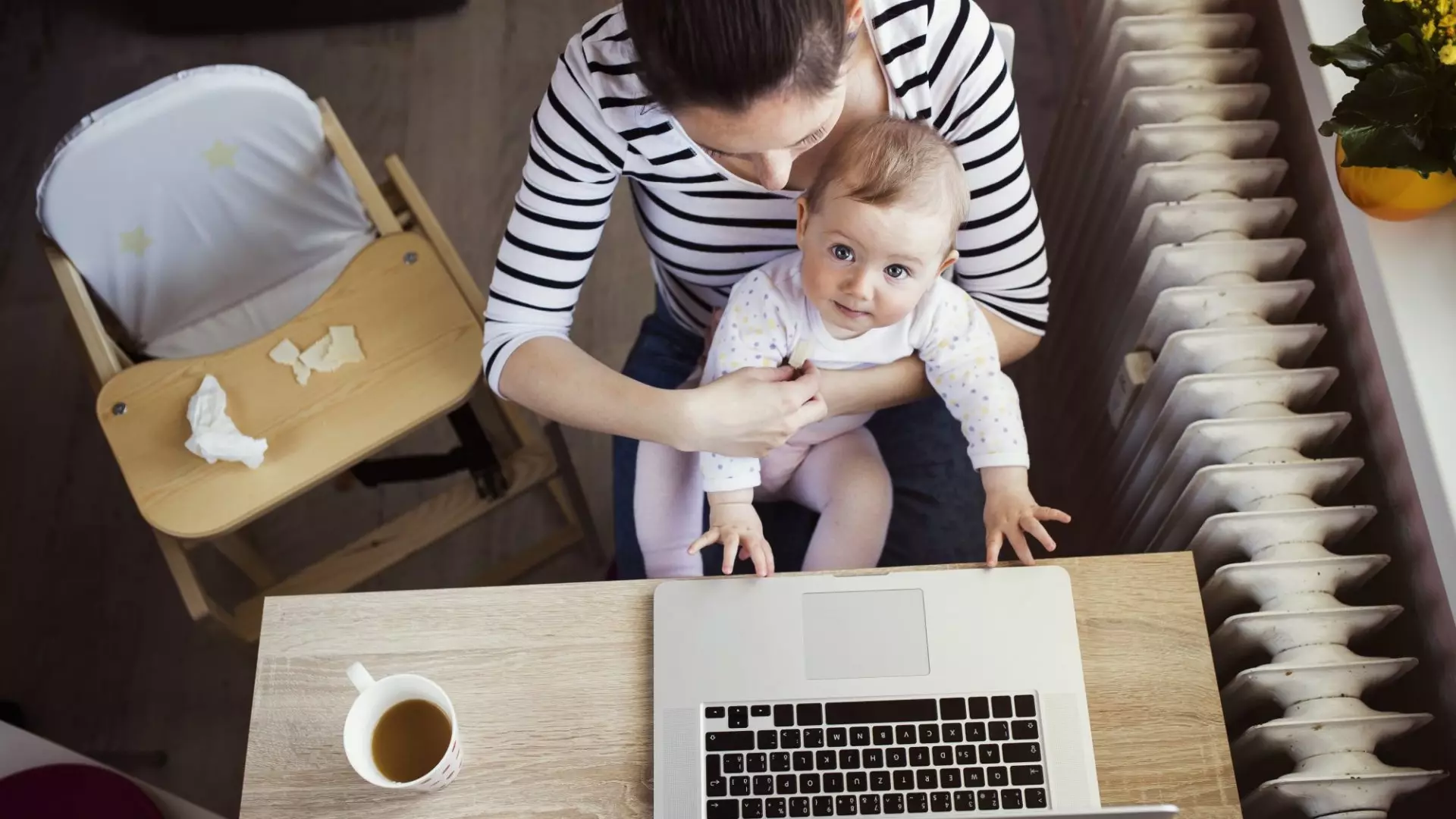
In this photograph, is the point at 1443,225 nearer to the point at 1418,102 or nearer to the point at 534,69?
the point at 1418,102

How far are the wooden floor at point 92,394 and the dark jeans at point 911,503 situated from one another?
608mm

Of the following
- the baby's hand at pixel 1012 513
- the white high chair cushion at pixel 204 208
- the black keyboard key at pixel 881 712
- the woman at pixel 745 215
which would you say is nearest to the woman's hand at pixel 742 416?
the woman at pixel 745 215

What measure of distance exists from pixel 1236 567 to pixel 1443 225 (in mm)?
383

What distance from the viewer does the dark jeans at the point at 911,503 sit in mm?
1205

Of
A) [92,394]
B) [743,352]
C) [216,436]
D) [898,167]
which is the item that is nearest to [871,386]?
[743,352]

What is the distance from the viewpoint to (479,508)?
1651mm

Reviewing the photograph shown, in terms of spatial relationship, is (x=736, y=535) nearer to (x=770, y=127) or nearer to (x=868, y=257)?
(x=868, y=257)

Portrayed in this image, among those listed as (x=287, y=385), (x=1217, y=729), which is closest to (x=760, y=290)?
(x=1217, y=729)

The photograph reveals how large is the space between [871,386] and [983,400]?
0.12 metres

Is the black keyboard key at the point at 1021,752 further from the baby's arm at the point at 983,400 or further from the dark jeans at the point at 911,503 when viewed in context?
the dark jeans at the point at 911,503

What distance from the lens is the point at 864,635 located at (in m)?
0.89

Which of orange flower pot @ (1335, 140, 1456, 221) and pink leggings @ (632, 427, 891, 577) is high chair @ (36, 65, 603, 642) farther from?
orange flower pot @ (1335, 140, 1456, 221)

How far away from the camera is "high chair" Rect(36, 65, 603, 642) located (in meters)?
1.35

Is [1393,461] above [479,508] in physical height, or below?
below
